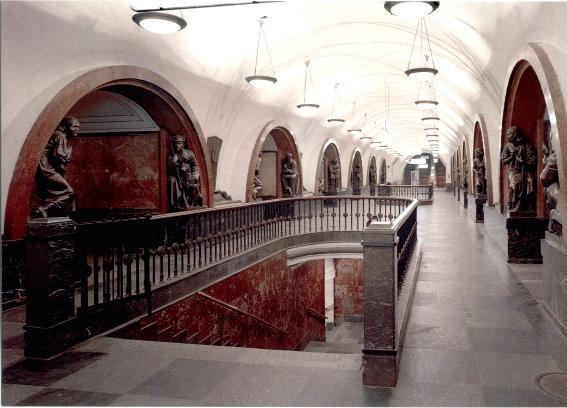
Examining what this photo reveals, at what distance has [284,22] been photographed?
34.0ft

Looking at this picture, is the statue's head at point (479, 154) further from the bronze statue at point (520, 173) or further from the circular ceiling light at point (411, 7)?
the circular ceiling light at point (411, 7)

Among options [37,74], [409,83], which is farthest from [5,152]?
[409,83]

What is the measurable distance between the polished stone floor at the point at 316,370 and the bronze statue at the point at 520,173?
9.21 feet

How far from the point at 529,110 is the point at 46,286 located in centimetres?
776

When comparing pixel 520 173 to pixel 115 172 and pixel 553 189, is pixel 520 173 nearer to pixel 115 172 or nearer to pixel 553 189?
pixel 553 189

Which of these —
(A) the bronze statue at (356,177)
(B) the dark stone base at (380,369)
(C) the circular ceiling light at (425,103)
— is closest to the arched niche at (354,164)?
(A) the bronze statue at (356,177)

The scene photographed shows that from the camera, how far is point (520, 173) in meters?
7.70

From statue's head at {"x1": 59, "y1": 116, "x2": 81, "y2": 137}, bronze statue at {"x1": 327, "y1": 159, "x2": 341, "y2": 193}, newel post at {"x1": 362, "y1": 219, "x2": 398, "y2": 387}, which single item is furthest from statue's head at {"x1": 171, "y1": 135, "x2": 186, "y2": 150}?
bronze statue at {"x1": 327, "y1": 159, "x2": 341, "y2": 193}

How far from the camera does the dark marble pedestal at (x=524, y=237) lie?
25.0 feet

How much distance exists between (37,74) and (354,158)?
24217 mm

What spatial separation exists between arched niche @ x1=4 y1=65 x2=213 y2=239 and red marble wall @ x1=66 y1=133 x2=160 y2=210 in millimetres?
101

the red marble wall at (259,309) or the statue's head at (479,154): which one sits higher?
the statue's head at (479,154)

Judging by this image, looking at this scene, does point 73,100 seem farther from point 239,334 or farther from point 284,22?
point 284,22

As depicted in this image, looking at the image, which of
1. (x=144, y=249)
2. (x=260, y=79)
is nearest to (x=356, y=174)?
(x=260, y=79)
